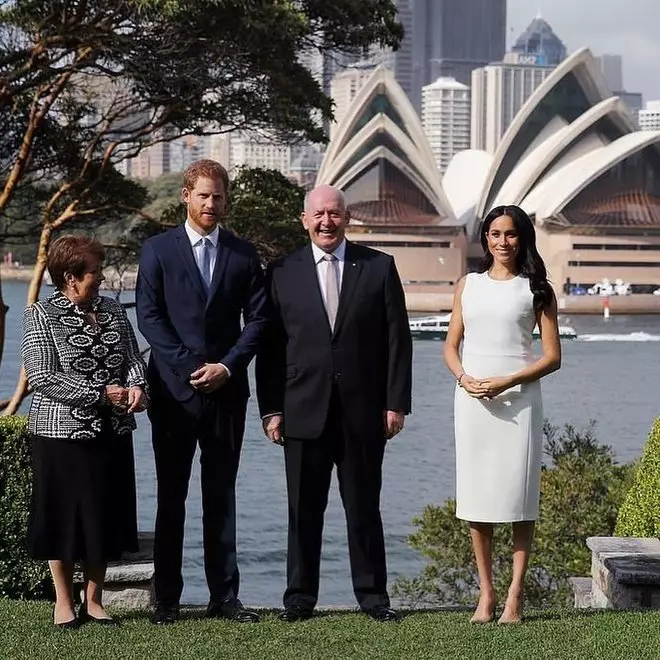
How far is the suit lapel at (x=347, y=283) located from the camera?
363 cm

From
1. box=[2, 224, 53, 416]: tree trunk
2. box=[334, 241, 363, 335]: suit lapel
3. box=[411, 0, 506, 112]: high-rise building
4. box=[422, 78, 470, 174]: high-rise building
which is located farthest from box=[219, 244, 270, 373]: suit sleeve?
box=[411, 0, 506, 112]: high-rise building

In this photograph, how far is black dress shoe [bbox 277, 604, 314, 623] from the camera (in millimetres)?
3660

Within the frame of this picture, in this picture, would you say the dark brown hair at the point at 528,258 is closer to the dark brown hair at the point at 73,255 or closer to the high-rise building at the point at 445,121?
the dark brown hair at the point at 73,255

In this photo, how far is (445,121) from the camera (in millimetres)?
137250

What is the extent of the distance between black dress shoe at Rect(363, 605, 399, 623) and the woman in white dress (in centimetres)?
24

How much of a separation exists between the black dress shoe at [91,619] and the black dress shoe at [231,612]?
0.29 m

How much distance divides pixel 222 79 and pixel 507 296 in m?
4.70

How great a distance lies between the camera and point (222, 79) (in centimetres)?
787

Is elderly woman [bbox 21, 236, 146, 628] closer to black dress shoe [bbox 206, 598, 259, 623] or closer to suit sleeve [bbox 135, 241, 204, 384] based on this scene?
suit sleeve [bbox 135, 241, 204, 384]

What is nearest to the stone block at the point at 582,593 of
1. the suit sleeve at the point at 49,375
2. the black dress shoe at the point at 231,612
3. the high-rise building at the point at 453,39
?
the black dress shoe at the point at 231,612

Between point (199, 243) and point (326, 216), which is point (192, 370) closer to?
point (199, 243)

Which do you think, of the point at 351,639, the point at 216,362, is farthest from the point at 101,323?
the point at 351,639

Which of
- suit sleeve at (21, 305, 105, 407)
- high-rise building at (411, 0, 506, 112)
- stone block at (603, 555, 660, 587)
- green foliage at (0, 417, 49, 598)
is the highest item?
high-rise building at (411, 0, 506, 112)

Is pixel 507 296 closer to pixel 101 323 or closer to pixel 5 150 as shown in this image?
pixel 101 323
